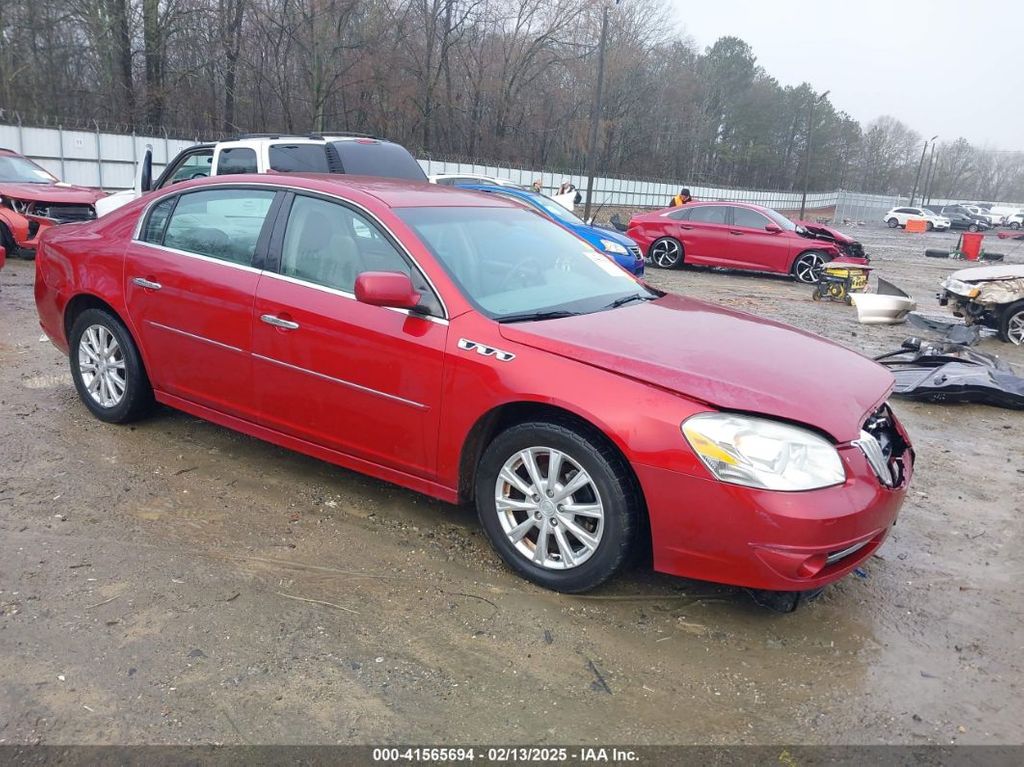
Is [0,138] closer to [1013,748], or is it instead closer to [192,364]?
[192,364]

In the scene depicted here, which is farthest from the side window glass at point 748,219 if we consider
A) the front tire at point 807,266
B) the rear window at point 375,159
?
the rear window at point 375,159

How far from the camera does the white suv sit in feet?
29.3

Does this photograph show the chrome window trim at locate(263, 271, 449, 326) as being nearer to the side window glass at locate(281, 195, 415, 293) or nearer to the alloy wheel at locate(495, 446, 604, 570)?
the side window glass at locate(281, 195, 415, 293)

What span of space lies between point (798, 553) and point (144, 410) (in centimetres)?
405

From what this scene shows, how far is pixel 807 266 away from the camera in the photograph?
15.9 metres

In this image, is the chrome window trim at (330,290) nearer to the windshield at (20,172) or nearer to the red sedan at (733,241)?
the windshield at (20,172)

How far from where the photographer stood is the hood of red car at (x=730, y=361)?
299 centimetres

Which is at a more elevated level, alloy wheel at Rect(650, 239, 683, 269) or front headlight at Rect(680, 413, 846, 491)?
front headlight at Rect(680, 413, 846, 491)

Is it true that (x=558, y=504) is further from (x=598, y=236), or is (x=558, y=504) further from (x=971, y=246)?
(x=971, y=246)

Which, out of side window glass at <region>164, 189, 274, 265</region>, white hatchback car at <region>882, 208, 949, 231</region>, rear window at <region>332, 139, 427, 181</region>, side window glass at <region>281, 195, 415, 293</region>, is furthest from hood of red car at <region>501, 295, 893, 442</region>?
white hatchback car at <region>882, 208, 949, 231</region>

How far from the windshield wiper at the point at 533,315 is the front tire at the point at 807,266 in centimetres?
1354

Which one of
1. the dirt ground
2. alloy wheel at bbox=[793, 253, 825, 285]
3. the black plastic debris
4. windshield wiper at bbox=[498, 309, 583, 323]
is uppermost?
windshield wiper at bbox=[498, 309, 583, 323]

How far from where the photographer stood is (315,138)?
9133 millimetres

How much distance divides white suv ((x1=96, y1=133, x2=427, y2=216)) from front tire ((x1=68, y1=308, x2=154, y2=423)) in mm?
4265
